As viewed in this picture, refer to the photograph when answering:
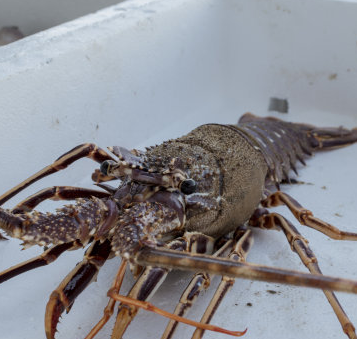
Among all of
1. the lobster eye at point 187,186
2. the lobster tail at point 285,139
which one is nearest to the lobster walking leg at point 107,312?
the lobster eye at point 187,186

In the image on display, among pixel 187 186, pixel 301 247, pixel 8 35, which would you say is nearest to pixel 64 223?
pixel 187 186

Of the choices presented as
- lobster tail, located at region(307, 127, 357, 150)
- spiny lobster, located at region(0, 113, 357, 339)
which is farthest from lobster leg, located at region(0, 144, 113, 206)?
lobster tail, located at region(307, 127, 357, 150)

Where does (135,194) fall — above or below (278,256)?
above

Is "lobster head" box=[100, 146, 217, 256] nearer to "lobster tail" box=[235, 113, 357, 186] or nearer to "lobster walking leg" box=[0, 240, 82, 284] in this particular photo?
"lobster walking leg" box=[0, 240, 82, 284]

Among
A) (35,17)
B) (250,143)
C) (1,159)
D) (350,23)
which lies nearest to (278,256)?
(250,143)

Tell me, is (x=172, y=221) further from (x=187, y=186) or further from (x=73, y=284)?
(x=73, y=284)

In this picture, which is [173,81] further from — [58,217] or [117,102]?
[58,217]

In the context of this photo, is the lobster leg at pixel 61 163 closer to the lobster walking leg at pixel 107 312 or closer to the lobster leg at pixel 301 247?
the lobster walking leg at pixel 107 312
